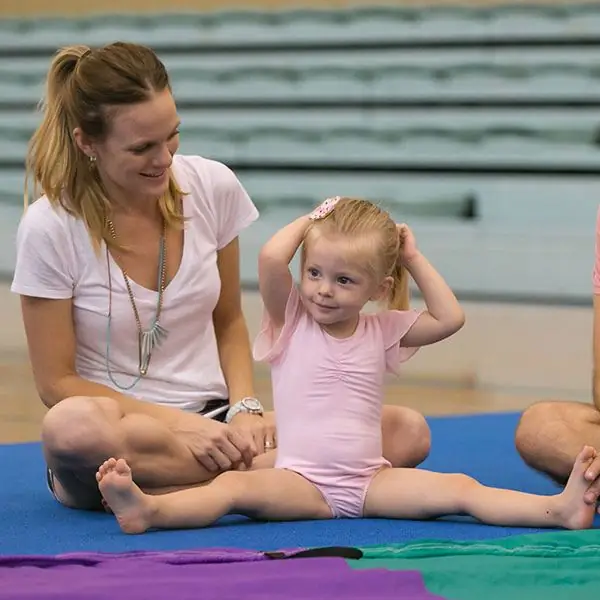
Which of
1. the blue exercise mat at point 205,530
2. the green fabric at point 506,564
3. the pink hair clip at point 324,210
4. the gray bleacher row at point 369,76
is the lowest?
the blue exercise mat at point 205,530

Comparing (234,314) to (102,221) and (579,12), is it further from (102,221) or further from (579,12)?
(579,12)

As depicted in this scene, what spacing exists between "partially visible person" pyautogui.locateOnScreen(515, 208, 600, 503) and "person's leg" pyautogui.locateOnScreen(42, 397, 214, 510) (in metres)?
0.58

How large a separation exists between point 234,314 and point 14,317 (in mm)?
3365

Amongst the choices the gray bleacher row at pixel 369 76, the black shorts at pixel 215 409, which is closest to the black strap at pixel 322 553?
the black shorts at pixel 215 409

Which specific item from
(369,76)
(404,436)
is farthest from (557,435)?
(369,76)

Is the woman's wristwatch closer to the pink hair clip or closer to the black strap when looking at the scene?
the pink hair clip

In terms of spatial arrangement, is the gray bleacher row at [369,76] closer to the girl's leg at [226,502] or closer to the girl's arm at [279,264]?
the girl's arm at [279,264]

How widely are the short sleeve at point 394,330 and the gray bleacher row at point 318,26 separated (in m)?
4.63

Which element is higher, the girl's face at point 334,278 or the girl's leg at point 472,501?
the girl's face at point 334,278

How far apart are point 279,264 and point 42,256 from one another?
41 centimetres

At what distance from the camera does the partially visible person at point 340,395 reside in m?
2.09

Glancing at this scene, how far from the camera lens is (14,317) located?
568 centimetres

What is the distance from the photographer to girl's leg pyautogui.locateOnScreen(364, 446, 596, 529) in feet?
6.66

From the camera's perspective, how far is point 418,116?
6.86 m
